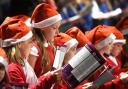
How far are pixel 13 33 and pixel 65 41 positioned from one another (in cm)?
86

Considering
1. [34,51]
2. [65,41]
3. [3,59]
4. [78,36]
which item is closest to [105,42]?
[78,36]

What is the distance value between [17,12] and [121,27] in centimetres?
152

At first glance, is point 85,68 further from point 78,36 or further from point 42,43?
point 78,36

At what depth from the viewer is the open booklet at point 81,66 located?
208 inches

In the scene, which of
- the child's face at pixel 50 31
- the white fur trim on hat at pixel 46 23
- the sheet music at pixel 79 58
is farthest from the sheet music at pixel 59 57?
the sheet music at pixel 79 58

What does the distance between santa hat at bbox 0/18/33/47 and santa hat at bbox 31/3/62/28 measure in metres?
0.48

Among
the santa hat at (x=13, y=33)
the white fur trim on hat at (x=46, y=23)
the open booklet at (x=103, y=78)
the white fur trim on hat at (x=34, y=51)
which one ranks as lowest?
the open booklet at (x=103, y=78)

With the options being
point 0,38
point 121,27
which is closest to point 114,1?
Result: point 121,27

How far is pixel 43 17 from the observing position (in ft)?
21.1

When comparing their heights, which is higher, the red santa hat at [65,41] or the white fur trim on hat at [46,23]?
the white fur trim on hat at [46,23]

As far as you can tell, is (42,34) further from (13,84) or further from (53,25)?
(13,84)

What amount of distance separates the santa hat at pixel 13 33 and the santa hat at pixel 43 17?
0.48 m

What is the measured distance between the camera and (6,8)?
731 centimetres

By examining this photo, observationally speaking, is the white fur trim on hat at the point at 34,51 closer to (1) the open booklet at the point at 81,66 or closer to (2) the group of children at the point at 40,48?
(2) the group of children at the point at 40,48
